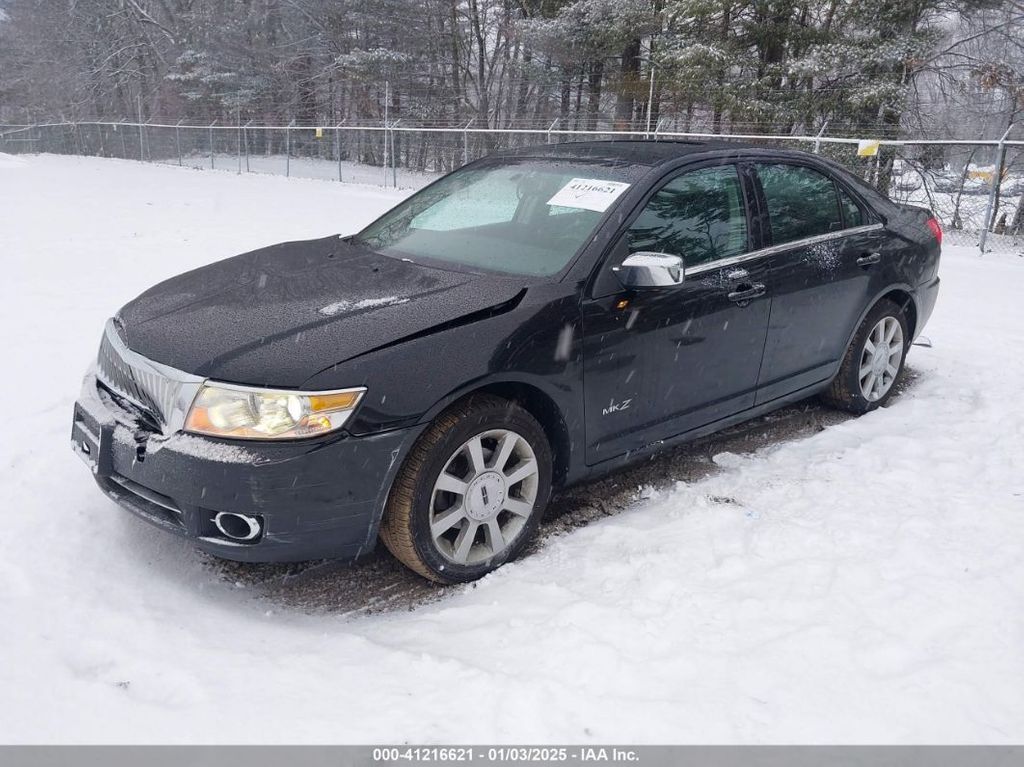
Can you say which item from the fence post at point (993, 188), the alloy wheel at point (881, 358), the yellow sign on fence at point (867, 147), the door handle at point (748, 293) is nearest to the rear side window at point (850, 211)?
the alloy wheel at point (881, 358)

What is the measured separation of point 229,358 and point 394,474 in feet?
2.22

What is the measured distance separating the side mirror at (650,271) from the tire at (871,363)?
1.99m

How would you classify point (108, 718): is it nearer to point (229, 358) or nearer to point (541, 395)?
point (229, 358)

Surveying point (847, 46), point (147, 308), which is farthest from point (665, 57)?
point (147, 308)

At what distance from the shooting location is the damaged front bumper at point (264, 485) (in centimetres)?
257

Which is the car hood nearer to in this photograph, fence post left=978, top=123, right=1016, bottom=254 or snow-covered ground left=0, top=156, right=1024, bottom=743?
snow-covered ground left=0, top=156, right=1024, bottom=743

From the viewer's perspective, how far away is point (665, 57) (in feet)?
62.1

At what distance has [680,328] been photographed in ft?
11.7

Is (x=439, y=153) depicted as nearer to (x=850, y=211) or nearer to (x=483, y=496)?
(x=850, y=211)

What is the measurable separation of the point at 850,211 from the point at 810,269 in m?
0.68

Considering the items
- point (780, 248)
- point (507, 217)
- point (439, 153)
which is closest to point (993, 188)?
point (780, 248)

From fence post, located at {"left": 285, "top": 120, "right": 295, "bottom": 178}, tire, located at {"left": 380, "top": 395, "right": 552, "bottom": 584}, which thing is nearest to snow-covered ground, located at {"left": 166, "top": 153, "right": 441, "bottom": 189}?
fence post, located at {"left": 285, "top": 120, "right": 295, "bottom": 178}

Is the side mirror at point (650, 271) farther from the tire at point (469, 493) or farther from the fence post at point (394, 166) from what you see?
the fence post at point (394, 166)

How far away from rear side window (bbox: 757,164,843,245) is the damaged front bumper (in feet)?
7.93
